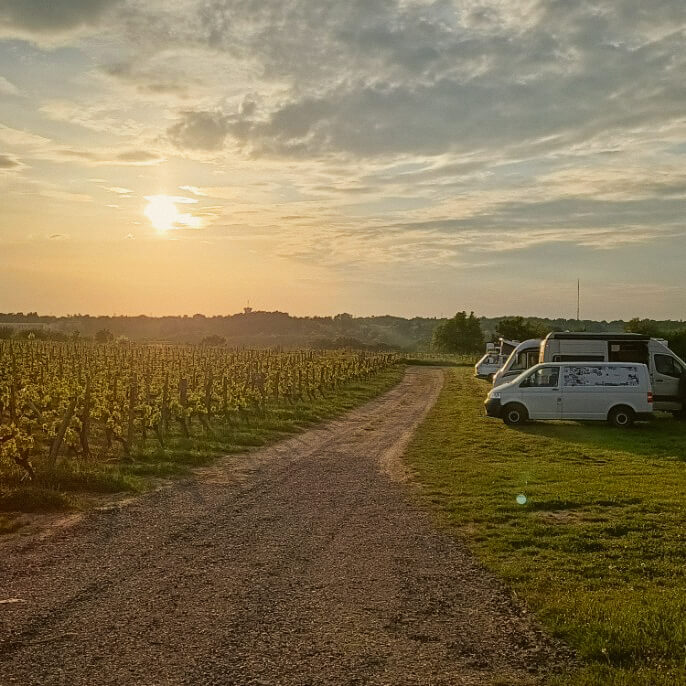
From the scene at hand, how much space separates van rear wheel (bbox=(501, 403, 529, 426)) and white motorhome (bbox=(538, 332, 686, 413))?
3.15m

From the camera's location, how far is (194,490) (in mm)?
12414

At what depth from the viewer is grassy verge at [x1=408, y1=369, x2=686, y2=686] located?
5746mm

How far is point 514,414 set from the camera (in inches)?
893

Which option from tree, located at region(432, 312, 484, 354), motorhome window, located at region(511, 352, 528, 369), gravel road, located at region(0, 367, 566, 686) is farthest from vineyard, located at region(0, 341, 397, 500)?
tree, located at region(432, 312, 484, 354)

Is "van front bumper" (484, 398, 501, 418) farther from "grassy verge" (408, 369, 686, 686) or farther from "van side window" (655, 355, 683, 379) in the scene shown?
"van side window" (655, 355, 683, 379)

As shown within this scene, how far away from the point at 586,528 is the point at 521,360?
1881 centimetres

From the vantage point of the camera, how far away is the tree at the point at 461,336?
102 metres

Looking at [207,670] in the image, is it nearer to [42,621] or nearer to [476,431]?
[42,621]

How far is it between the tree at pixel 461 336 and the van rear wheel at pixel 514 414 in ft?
261

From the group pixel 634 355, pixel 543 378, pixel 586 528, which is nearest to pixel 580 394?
pixel 543 378

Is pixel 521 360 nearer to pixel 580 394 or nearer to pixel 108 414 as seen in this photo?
pixel 580 394

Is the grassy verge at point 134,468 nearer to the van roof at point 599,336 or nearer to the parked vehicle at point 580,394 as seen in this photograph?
the parked vehicle at point 580,394

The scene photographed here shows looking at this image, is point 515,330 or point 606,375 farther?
point 515,330

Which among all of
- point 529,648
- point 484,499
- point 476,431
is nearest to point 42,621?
point 529,648
